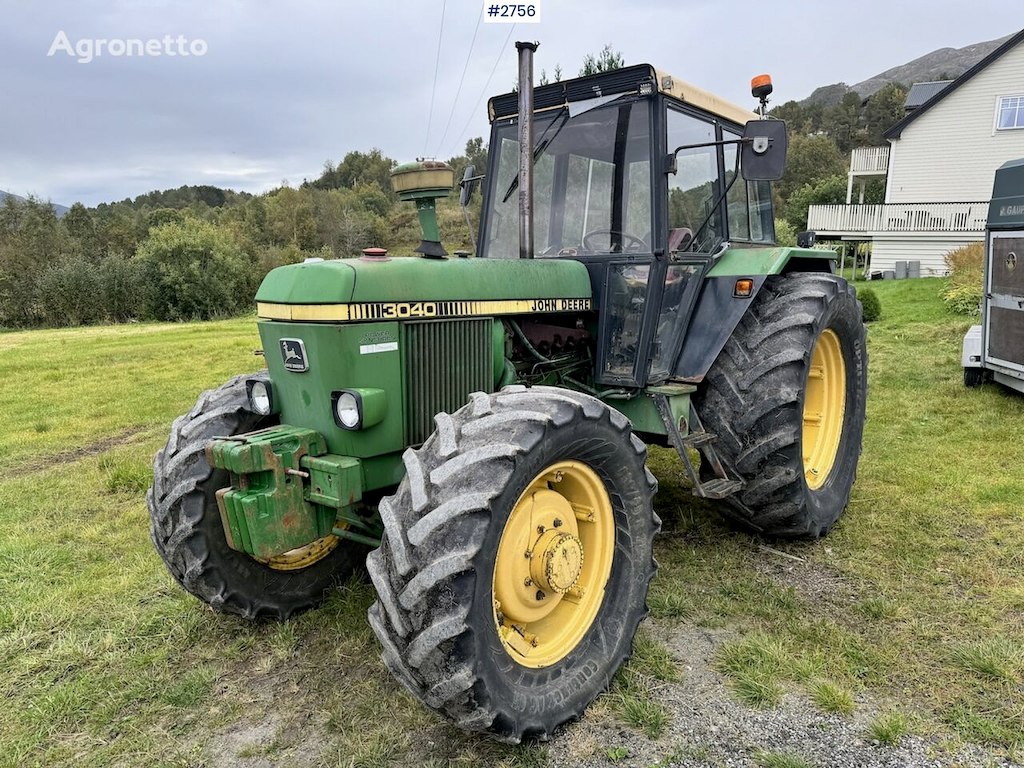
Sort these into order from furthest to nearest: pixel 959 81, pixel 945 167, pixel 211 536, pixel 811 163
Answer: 1. pixel 811 163
2. pixel 945 167
3. pixel 959 81
4. pixel 211 536

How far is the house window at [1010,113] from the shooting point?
22.7 metres

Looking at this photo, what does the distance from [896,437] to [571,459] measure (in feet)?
15.4

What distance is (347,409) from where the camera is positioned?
2713 mm

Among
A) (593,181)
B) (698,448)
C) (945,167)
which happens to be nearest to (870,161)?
Answer: (945,167)

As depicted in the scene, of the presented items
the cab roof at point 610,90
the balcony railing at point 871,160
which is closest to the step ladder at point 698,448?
the cab roof at point 610,90

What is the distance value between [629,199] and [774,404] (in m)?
1.31

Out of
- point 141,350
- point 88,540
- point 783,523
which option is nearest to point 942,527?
point 783,523

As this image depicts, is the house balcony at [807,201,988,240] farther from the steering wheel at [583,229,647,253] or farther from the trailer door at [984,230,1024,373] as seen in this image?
the steering wheel at [583,229,647,253]

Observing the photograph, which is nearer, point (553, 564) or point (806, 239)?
point (553, 564)

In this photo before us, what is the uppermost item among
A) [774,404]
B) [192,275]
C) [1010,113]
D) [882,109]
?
[882,109]

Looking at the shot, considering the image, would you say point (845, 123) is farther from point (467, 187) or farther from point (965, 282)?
point (467, 187)

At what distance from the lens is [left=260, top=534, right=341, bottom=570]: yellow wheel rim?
127 inches

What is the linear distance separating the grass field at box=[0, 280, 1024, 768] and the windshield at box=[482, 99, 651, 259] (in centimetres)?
182

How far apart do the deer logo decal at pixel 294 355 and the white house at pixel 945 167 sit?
2401 centimetres
